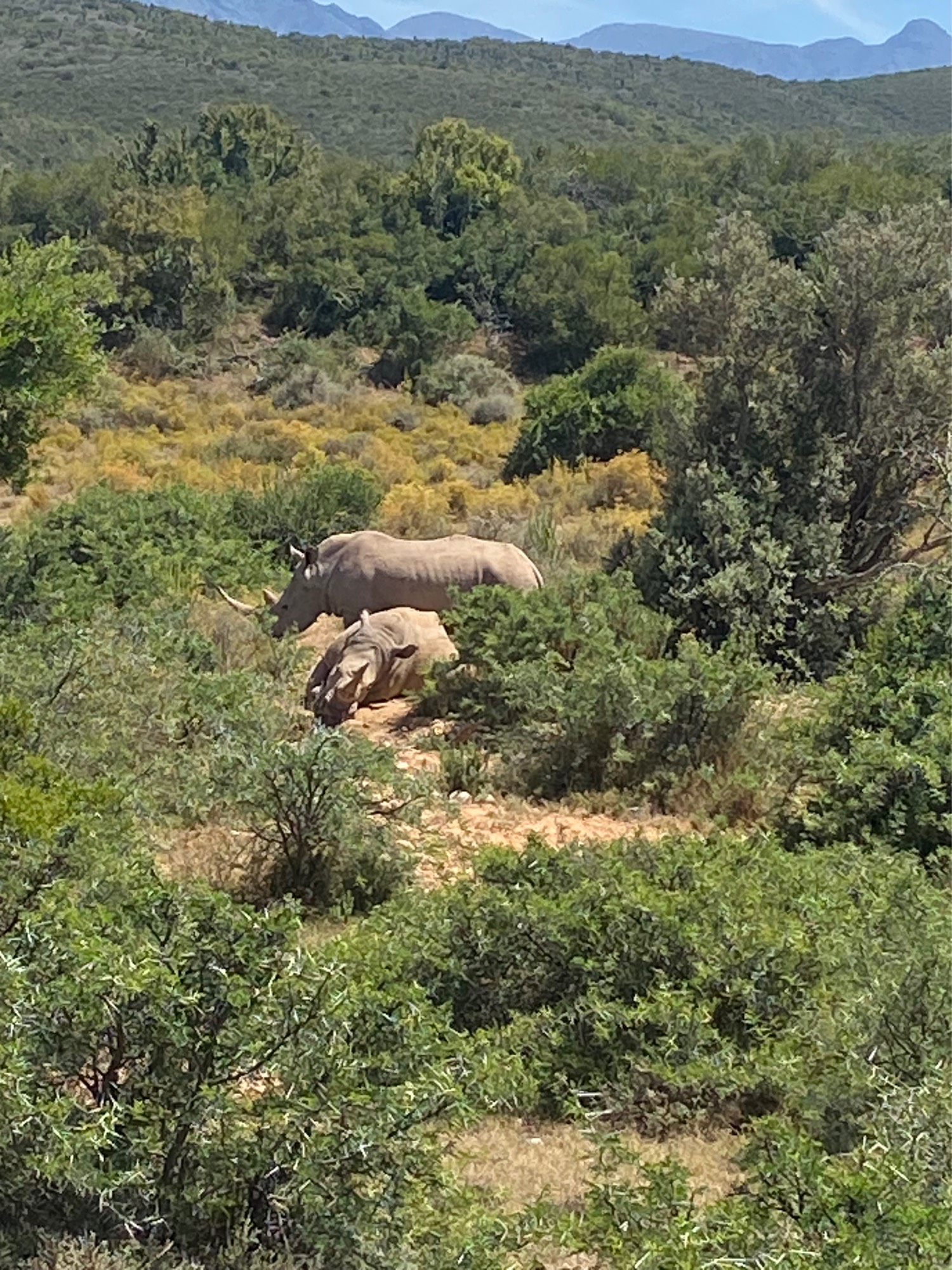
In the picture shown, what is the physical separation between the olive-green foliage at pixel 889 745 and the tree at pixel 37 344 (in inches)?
268

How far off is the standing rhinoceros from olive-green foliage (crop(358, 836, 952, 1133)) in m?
5.32

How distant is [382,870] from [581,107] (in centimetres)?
7699

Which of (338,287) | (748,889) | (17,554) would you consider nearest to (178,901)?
(748,889)

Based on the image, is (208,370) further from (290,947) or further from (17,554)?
(290,947)

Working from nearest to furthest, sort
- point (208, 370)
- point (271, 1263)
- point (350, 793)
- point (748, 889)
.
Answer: point (271, 1263)
point (748, 889)
point (350, 793)
point (208, 370)

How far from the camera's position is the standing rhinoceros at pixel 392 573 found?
10477 mm

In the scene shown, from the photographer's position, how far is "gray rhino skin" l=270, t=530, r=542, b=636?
10.5 meters

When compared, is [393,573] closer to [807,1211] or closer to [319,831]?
[319,831]

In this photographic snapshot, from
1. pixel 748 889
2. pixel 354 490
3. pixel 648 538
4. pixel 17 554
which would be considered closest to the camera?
pixel 748 889

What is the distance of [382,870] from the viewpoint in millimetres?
6133

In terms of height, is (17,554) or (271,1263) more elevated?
(271,1263)

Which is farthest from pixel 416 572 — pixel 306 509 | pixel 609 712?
pixel 306 509

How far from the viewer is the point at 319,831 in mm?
6055

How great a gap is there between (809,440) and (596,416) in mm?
9100
